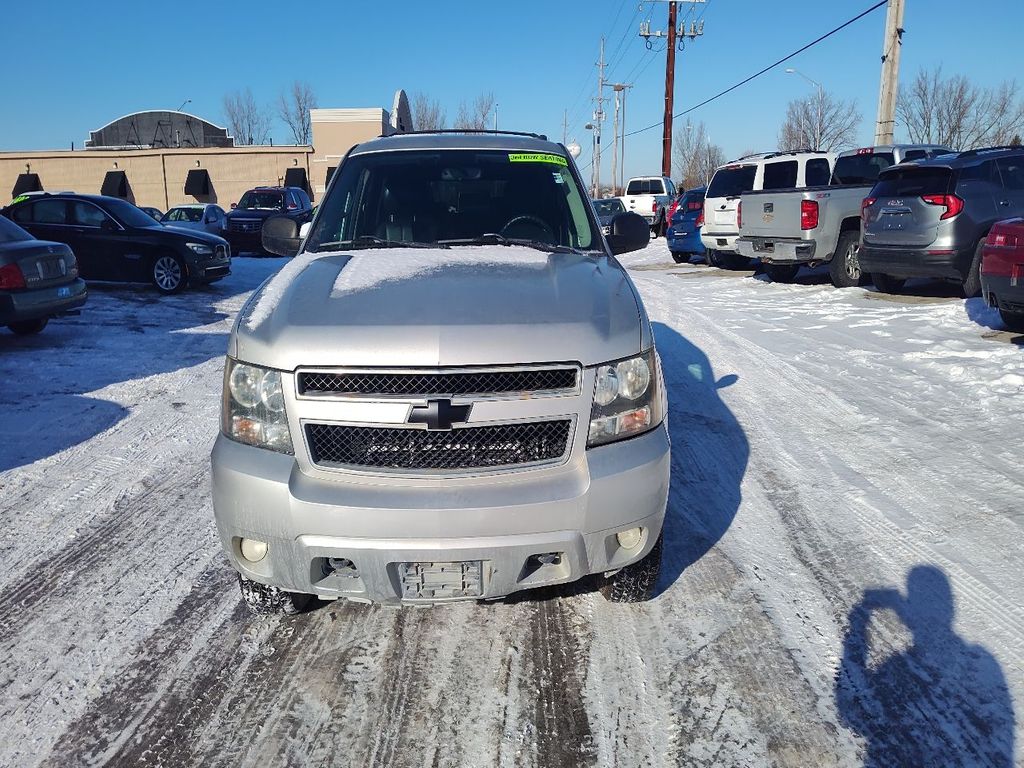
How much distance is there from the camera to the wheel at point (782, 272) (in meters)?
13.8

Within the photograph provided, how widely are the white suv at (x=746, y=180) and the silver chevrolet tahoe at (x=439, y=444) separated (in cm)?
1257

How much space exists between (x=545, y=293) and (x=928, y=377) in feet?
17.0

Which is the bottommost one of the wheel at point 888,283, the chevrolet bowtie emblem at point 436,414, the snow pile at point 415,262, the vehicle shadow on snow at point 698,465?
the vehicle shadow on snow at point 698,465

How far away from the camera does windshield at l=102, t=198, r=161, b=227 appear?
13.5 meters

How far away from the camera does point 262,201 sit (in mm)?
22906

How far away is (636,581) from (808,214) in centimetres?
1072

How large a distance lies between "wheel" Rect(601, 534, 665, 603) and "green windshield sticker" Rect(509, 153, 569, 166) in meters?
2.42

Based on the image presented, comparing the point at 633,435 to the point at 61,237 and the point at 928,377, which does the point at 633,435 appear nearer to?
the point at 928,377

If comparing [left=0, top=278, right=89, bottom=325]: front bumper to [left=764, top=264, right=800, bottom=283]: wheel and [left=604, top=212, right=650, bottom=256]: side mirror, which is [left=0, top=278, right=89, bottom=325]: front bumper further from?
[left=764, top=264, right=800, bottom=283]: wheel

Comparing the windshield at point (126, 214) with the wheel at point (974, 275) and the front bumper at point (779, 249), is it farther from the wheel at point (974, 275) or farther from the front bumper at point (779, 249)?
the wheel at point (974, 275)

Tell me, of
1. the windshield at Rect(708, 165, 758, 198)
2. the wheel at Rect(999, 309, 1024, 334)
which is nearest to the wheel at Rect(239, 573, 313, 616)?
the wheel at Rect(999, 309, 1024, 334)

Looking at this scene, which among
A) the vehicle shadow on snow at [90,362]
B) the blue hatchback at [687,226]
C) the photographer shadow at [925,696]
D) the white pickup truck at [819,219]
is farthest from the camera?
the blue hatchback at [687,226]

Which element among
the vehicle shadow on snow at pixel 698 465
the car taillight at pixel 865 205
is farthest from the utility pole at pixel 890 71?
the vehicle shadow on snow at pixel 698 465

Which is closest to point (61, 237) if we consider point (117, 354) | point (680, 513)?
point (117, 354)
